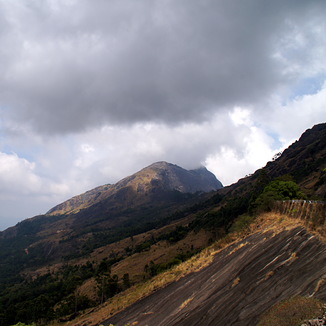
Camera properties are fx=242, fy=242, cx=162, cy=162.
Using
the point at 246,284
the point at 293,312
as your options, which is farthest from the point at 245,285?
the point at 293,312

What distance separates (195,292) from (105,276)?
76.0 meters

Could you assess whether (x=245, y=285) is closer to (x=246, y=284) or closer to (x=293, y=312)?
(x=246, y=284)

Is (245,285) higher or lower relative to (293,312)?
lower

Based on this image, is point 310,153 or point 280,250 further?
point 310,153

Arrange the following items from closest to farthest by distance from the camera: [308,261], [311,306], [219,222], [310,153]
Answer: [311,306], [308,261], [219,222], [310,153]

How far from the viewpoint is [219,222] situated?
12406 cm

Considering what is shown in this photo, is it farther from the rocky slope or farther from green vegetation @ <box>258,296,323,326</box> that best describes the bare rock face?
green vegetation @ <box>258,296,323,326</box>

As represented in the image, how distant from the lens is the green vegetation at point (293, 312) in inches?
424

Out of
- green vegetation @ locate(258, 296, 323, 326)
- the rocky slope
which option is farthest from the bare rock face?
green vegetation @ locate(258, 296, 323, 326)

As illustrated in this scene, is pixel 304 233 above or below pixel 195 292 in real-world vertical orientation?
above

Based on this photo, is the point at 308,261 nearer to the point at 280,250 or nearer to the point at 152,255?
the point at 280,250

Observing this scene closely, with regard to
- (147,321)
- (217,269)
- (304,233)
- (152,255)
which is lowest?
(152,255)

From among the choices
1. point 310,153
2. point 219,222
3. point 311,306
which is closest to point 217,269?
point 311,306

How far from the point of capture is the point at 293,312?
37.3 feet
